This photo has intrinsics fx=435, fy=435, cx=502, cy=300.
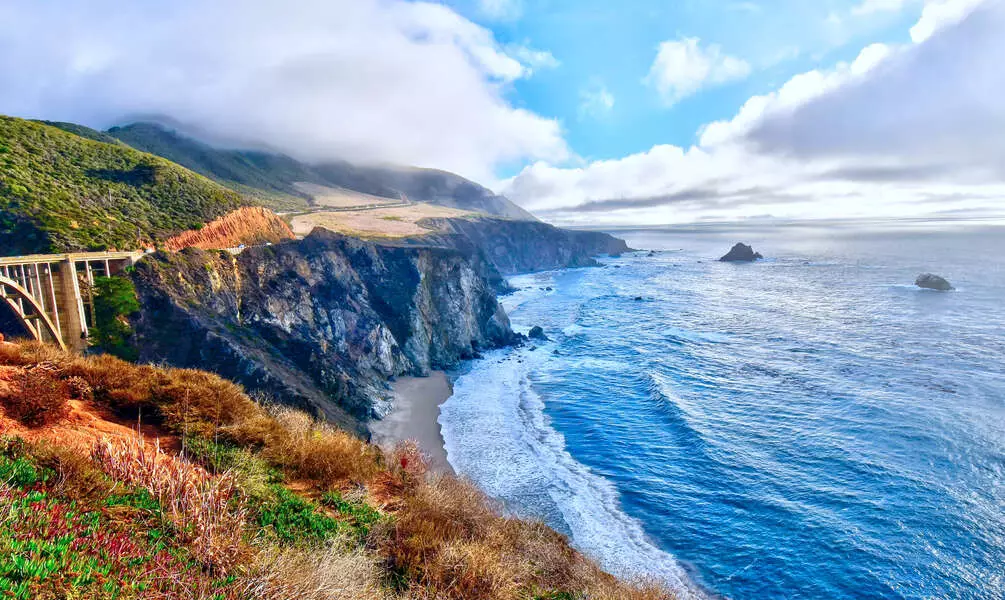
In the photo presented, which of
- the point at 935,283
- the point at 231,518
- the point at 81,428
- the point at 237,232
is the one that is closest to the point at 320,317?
the point at 237,232

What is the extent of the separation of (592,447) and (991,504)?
19745 millimetres

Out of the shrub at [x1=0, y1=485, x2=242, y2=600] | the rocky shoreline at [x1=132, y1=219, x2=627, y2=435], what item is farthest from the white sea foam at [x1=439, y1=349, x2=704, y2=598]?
the shrub at [x1=0, y1=485, x2=242, y2=600]

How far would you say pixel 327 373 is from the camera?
109 ft

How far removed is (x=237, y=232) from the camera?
4091 centimetres

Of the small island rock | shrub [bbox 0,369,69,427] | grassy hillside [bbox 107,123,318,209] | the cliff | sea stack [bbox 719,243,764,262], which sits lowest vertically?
the small island rock

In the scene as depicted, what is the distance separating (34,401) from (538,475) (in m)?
22.7

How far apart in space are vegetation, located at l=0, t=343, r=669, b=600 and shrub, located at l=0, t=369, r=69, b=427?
0.23 meters

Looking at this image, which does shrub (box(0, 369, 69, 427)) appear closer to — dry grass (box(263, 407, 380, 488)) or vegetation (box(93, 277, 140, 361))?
dry grass (box(263, 407, 380, 488))

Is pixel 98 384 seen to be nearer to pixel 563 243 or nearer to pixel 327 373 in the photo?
pixel 327 373

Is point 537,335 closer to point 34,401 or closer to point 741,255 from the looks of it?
point 34,401

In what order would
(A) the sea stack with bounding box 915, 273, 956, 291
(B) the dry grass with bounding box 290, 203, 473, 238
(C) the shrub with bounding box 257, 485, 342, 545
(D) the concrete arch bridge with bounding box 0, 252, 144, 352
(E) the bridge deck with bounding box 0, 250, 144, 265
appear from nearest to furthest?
1. (C) the shrub with bounding box 257, 485, 342, 545
2. (E) the bridge deck with bounding box 0, 250, 144, 265
3. (D) the concrete arch bridge with bounding box 0, 252, 144, 352
4. (A) the sea stack with bounding box 915, 273, 956, 291
5. (B) the dry grass with bounding box 290, 203, 473, 238

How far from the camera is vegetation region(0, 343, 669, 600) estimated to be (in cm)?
486

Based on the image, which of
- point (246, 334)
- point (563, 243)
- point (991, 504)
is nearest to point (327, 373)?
point (246, 334)

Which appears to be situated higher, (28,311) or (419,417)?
(28,311)
